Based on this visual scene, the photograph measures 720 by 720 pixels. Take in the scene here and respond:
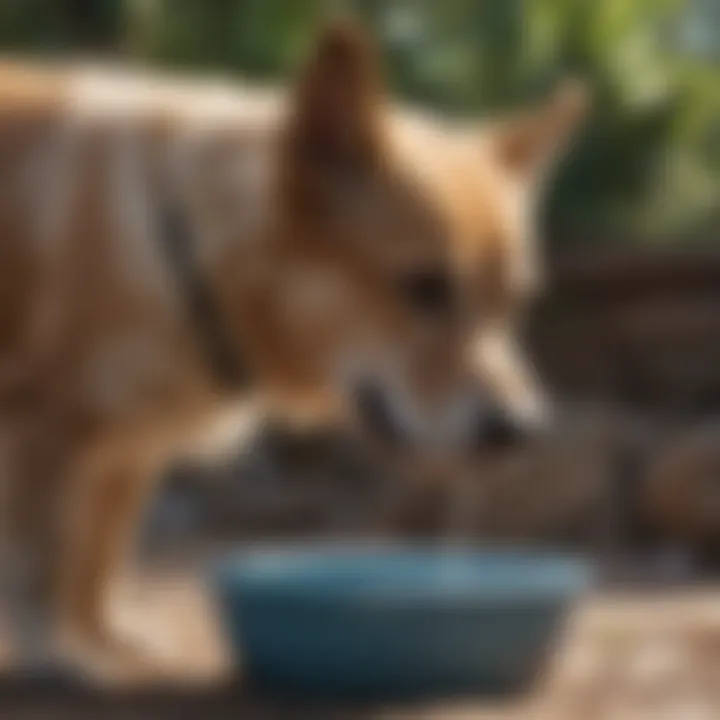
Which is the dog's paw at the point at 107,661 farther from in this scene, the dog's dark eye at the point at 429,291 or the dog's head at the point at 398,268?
the dog's dark eye at the point at 429,291

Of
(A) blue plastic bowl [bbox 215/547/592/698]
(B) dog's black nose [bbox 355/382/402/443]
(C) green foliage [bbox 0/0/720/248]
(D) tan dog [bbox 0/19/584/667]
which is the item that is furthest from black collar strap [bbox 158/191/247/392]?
(C) green foliage [bbox 0/0/720/248]


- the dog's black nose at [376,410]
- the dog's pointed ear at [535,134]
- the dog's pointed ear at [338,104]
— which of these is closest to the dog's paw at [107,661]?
the dog's black nose at [376,410]

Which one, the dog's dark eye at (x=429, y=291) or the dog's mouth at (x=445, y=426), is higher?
the dog's dark eye at (x=429, y=291)

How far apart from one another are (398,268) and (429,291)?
0.06 m

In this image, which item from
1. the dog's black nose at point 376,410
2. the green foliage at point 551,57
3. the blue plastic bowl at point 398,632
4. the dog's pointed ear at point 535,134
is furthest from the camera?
the green foliage at point 551,57

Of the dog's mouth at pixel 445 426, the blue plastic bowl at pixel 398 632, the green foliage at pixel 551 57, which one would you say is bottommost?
the blue plastic bowl at pixel 398 632

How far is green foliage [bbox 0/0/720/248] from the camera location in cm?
530

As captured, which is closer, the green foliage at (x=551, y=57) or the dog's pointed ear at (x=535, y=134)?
the dog's pointed ear at (x=535, y=134)

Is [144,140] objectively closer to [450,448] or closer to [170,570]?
[450,448]

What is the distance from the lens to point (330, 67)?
9.04 feet

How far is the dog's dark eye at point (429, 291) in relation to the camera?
115 inches

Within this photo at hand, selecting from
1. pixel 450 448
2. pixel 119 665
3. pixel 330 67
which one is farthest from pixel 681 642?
pixel 330 67

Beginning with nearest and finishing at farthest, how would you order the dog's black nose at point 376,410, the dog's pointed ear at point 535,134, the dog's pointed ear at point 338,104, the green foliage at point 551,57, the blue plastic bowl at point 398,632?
the dog's pointed ear at point 338,104, the blue plastic bowl at point 398,632, the dog's black nose at point 376,410, the dog's pointed ear at point 535,134, the green foliage at point 551,57

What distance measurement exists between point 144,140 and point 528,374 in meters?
2.49
